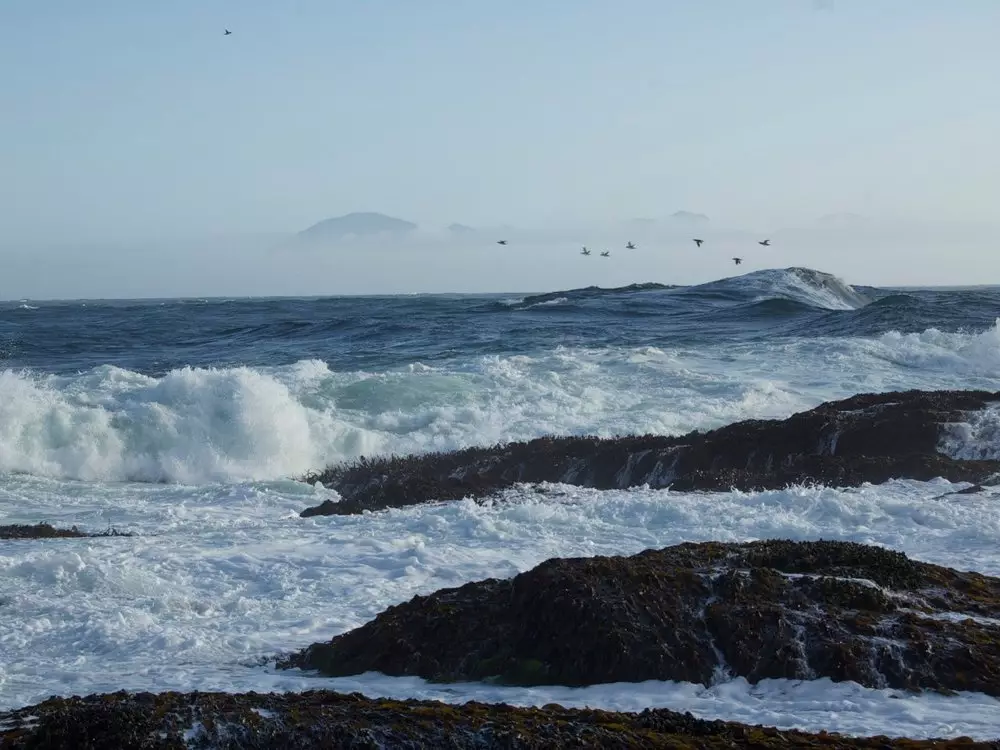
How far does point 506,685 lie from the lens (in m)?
6.95

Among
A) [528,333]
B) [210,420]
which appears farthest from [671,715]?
[528,333]

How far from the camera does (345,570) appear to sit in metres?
10.6

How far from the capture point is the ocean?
772 centimetres

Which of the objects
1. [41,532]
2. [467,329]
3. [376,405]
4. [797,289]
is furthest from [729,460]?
[797,289]

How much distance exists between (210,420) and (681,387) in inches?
435

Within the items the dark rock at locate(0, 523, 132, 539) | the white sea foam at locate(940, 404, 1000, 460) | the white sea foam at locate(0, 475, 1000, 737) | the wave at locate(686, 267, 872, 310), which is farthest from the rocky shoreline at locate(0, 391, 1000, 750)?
the wave at locate(686, 267, 872, 310)

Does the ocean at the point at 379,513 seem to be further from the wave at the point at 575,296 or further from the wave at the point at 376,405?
the wave at the point at 575,296

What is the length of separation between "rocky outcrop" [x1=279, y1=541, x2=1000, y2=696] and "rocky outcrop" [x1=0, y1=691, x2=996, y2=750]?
116 cm

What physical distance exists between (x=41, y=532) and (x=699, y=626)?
9053 millimetres

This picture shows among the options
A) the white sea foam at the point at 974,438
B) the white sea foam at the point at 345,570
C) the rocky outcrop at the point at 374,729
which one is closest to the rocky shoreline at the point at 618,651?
the rocky outcrop at the point at 374,729

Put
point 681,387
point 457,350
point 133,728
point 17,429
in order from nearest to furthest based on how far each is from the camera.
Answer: point 133,728 < point 17,429 < point 681,387 < point 457,350

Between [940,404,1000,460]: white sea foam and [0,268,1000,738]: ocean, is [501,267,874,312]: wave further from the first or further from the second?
[940,404,1000,460]: white sea foam

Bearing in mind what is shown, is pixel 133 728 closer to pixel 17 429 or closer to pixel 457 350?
pixel 17 429

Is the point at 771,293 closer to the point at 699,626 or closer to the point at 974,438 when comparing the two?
the point at 974,438
